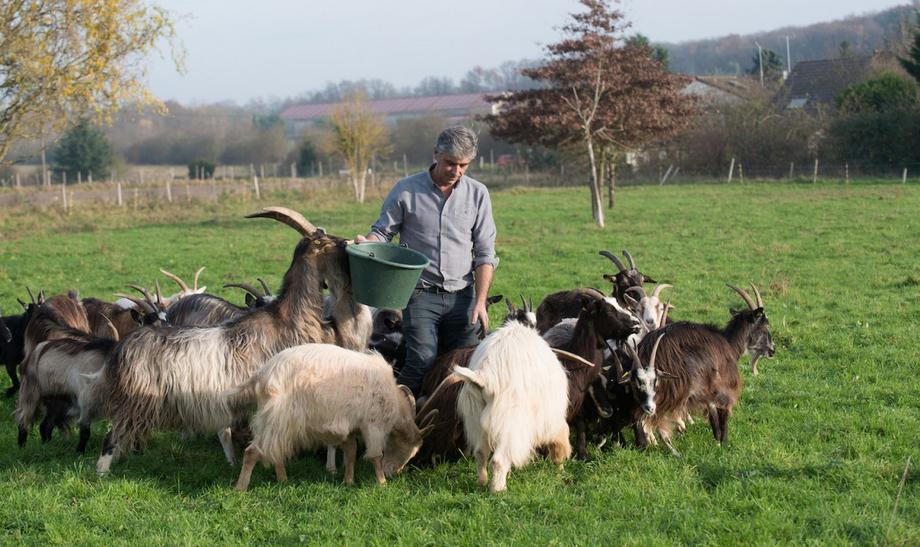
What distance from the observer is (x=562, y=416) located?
19.2ft

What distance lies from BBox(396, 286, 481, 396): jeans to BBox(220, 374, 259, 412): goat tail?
1.14 m

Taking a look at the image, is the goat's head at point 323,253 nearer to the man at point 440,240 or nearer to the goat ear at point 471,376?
the man at point 440,240

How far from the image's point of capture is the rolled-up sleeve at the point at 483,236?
6.47 meters

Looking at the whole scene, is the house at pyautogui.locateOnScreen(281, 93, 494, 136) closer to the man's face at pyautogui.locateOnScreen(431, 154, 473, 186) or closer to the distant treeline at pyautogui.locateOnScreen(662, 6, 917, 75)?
the distant treeline at pyautogui.locateOnScreen(662, 6, 917, 75)

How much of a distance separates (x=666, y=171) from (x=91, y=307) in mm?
35872

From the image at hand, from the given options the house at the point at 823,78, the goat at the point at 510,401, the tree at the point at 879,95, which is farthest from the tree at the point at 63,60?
the house at the point at 823,78

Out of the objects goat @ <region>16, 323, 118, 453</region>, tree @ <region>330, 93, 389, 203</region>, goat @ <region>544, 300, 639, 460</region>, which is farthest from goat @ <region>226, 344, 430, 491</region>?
tree @ <region>330, 93, 389, 203</region>

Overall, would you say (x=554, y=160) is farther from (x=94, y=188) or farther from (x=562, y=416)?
(x=562, y=416)

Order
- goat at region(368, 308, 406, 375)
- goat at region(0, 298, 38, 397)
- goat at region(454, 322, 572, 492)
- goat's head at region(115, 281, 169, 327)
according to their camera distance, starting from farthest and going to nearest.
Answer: goat at region(0, 298, 38, 397), goat's head at region(115, 281, 169, 327), goat at region(368, 308, 406, 375), goat at region(454, 322, 572, 492)

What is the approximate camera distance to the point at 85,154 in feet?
183

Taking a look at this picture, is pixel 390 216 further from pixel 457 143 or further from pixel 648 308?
pixel 648 308

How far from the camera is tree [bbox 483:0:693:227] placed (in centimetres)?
2556

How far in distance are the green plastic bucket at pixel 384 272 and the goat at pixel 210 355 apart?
398 millimetres

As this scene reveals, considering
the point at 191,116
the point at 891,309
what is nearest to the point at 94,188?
the point at 891,309
